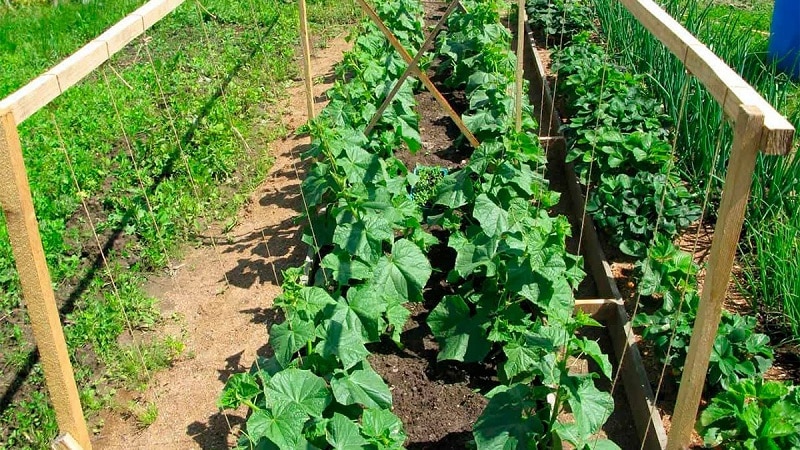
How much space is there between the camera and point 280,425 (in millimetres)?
2559

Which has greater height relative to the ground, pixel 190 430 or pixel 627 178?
pixel 627 178

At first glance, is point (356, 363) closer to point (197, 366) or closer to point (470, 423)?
point (470, 423)

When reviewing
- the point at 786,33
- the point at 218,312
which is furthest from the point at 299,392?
the point at 786,33

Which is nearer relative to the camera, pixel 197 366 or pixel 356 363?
pixel 356 363

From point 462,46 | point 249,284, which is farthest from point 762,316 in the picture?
point 462,46

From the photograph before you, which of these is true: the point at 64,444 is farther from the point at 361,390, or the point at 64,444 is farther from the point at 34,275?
the point at 361,390

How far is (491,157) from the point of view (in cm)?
409

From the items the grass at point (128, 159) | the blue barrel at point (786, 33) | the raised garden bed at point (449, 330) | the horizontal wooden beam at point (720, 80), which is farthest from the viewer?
the blue barrel at point (786, 33)

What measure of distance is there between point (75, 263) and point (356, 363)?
7.04ft

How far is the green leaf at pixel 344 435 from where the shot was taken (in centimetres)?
262

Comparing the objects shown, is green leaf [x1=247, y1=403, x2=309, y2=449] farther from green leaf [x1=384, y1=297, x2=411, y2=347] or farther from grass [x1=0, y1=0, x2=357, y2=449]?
grass [x1=0, y1=0, x2=357, y2=449]

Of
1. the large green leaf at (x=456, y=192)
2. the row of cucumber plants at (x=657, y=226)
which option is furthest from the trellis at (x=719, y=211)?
the large green leaf at (x=456, y=192)

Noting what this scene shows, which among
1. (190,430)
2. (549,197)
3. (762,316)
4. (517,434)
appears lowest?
(190,430)

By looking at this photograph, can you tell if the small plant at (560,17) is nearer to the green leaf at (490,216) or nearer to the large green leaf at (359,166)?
the large green leaf at (359,166)
